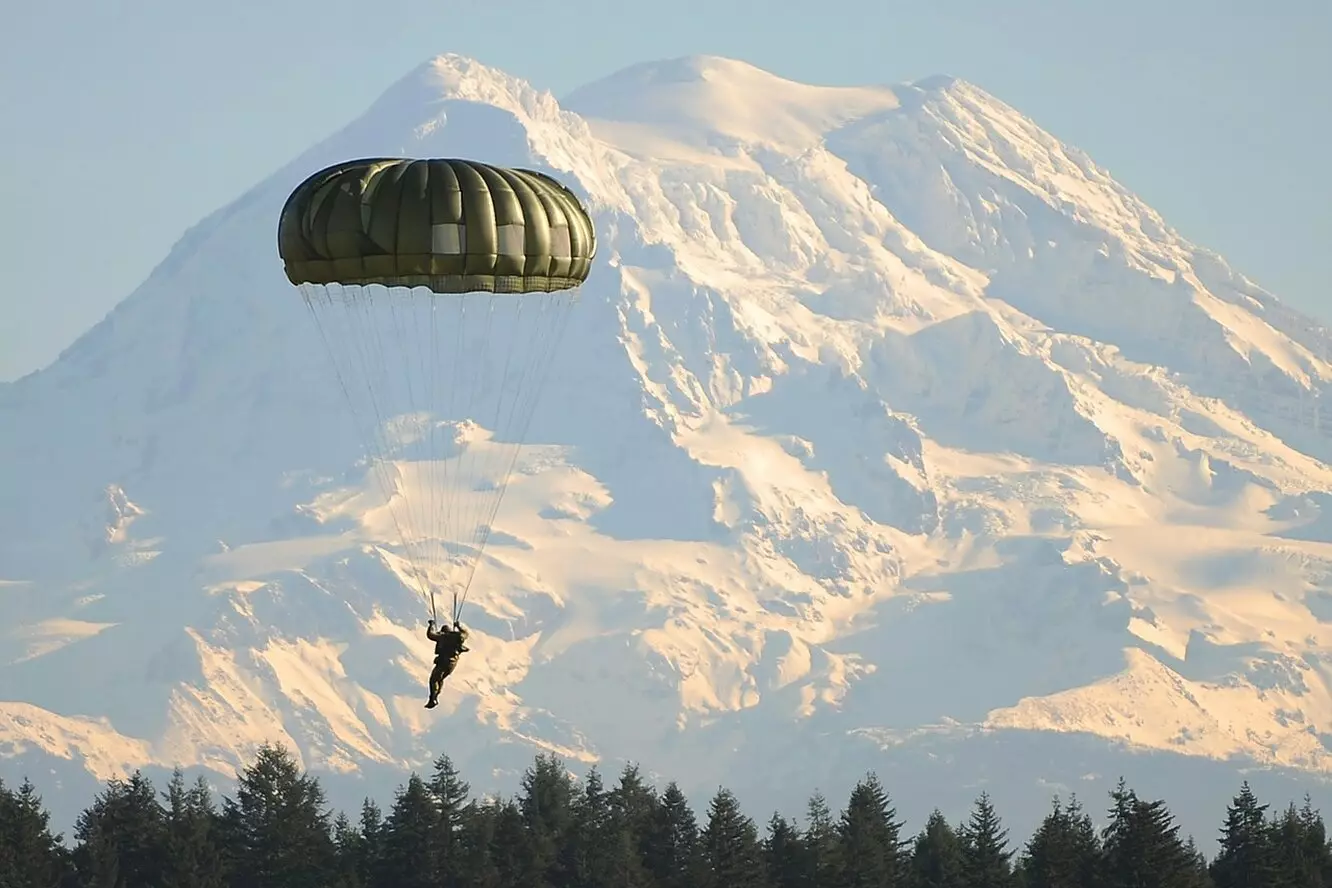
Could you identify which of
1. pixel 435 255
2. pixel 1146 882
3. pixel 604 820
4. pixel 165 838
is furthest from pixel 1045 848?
pixel 435 255

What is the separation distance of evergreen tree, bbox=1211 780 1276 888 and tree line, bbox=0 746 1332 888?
0.24 ft

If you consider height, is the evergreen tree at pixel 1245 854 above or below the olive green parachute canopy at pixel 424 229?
below

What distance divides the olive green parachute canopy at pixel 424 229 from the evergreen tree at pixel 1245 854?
162 feet

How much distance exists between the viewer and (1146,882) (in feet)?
391

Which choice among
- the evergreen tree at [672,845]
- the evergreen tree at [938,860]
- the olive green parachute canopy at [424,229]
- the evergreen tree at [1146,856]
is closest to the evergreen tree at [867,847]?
the evergreen tree at [938,860]

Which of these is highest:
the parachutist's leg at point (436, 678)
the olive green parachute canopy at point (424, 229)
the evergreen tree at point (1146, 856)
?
the olive green parachute canopy at point (424, 229)

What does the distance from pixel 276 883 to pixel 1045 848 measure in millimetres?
27564

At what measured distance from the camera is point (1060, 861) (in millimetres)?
120938

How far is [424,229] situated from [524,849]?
5184 cm

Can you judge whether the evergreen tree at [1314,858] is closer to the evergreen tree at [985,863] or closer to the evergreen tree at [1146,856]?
the evergreen tree at [1146,856]

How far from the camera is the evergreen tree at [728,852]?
126562 mm

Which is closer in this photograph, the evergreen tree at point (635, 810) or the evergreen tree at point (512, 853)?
the evergreen tree at point (512, 853)

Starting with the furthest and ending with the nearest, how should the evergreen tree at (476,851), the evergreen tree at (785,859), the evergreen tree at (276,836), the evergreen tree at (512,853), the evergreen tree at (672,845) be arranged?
the evergreen tree at (672,845)
the evergreen tree at (785,859)
the evergreen tree at (512,853)
the evergreen tree at (276,836)
the evergreen tree at (476,851)

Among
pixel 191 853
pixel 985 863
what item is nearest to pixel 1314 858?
pixel 985 863
